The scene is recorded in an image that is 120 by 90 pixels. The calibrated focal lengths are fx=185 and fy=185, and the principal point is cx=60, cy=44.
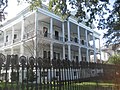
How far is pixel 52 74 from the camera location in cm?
637

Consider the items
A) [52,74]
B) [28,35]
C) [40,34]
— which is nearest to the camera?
[52,74]

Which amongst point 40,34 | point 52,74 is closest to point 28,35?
point 40,34

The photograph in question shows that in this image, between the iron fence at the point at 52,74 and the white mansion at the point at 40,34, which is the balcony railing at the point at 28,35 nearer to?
the white mansion at the point at 40,34

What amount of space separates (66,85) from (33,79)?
5.10ft

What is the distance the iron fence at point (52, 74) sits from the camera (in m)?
4.32

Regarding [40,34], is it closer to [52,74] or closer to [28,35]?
[28,35]

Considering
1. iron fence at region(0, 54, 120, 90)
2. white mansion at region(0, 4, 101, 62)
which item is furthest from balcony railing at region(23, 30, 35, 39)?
iron fence at region(0, 54, 120, 90)

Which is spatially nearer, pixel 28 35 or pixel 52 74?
pixel 52 74

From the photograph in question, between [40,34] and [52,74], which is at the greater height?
[40,34]

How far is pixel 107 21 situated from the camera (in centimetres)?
1290

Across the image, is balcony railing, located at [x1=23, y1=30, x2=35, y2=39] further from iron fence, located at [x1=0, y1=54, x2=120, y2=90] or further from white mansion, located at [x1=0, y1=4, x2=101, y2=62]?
iron fence, located at [x1=0, y1=54, x2=120, y2=90]

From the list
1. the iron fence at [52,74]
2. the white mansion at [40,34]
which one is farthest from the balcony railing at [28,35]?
the iron fence at [52,74]

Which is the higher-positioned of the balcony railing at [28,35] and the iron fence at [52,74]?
the balcony railing at [28,35]

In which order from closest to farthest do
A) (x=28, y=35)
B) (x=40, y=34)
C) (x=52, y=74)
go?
(x=52, y=74) < (x=40, y=34) < (x=28, y=35)
